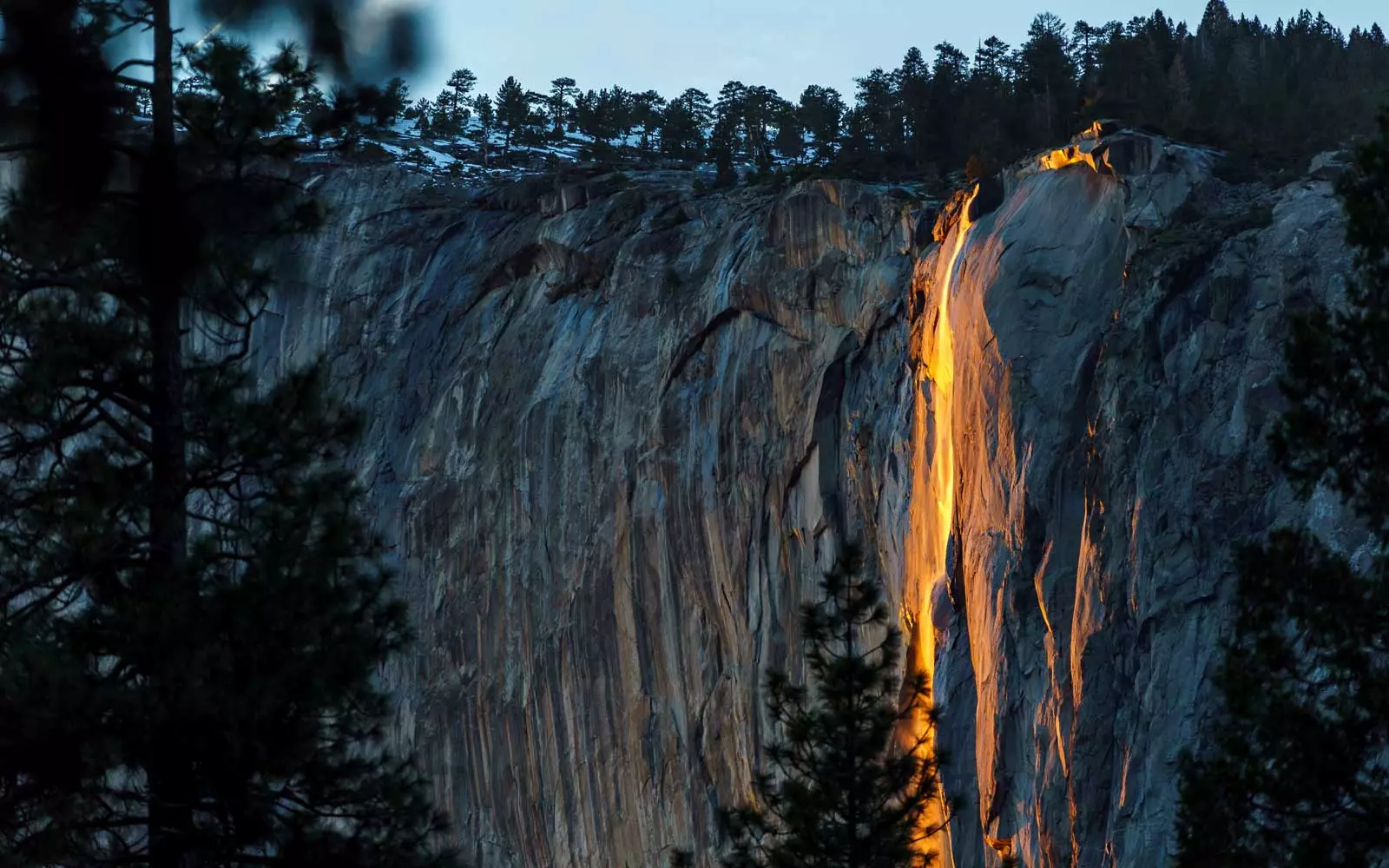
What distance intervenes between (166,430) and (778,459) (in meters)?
29.5

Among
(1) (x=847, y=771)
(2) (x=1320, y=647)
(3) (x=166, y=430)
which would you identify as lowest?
(2) (x=1320, y=647)

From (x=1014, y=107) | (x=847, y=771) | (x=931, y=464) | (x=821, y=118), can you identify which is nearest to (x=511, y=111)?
(x=821, y=118)

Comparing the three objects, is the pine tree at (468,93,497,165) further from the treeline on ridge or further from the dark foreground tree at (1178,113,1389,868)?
the dark foreground tree at (1178,113,1389,868)

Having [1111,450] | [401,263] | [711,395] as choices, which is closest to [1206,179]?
[1111,450]

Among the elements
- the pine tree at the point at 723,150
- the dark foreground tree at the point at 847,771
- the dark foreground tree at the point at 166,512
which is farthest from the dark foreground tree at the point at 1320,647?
the pine tree at the point at 723,150

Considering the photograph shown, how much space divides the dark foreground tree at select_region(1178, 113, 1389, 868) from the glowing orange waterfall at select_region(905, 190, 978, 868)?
17669 mm

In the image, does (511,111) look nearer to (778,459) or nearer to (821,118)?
(821,118)

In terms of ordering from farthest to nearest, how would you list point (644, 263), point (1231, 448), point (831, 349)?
point (644, 263), point (831, 349), point (1231, 448)

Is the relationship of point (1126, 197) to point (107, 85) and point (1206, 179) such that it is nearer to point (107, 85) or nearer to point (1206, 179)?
point (1206, 179)

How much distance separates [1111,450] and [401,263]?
3445 centimetres

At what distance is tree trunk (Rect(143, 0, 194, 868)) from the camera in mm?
11211

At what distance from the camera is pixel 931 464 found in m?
34.3

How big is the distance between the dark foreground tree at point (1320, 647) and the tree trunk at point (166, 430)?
24.3 ft

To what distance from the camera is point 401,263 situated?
2251 inches
